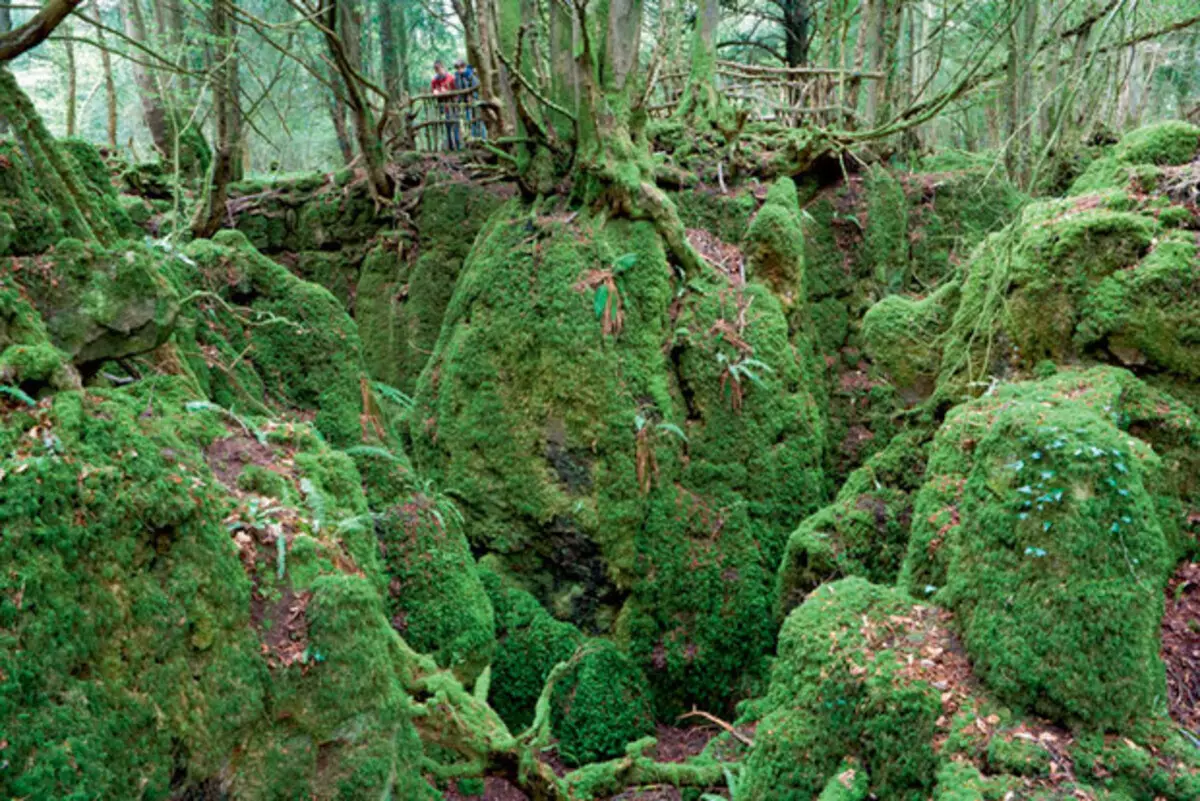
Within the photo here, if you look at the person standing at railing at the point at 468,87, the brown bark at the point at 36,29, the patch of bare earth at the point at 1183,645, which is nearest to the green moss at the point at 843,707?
the patch of bare earth at the point at 1183,645

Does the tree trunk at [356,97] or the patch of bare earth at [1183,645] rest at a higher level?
the tree trunk at [356,97]

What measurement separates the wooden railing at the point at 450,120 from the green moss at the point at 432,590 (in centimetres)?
825

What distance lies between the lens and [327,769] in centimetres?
304

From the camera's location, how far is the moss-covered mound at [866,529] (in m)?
5.79

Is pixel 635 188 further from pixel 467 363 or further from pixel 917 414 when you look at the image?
pixel 917 414

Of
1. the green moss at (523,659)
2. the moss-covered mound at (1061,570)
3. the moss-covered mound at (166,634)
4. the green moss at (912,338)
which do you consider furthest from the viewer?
the green moss at (523,659)

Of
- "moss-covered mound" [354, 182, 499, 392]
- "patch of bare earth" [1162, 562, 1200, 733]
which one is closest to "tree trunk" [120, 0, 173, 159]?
"moss-covered mound" [354, 182, 499, 392]

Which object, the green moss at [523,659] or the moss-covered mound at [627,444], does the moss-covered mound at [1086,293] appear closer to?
the moss-covered mound at [627,444]

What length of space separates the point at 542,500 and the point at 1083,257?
4971mm

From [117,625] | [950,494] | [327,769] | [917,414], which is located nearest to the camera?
[117,625]

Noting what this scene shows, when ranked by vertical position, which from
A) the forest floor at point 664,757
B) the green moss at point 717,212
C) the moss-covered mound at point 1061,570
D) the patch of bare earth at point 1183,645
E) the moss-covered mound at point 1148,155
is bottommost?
the forest floor at point 664,757

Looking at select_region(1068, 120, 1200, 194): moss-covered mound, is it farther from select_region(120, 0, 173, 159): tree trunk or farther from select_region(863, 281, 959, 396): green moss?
select_region(120, 0, 173, 159): tree trunk

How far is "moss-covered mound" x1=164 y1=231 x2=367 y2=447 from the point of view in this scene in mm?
5633

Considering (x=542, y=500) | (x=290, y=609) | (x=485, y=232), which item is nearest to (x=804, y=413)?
→ (x=542, y=500)
